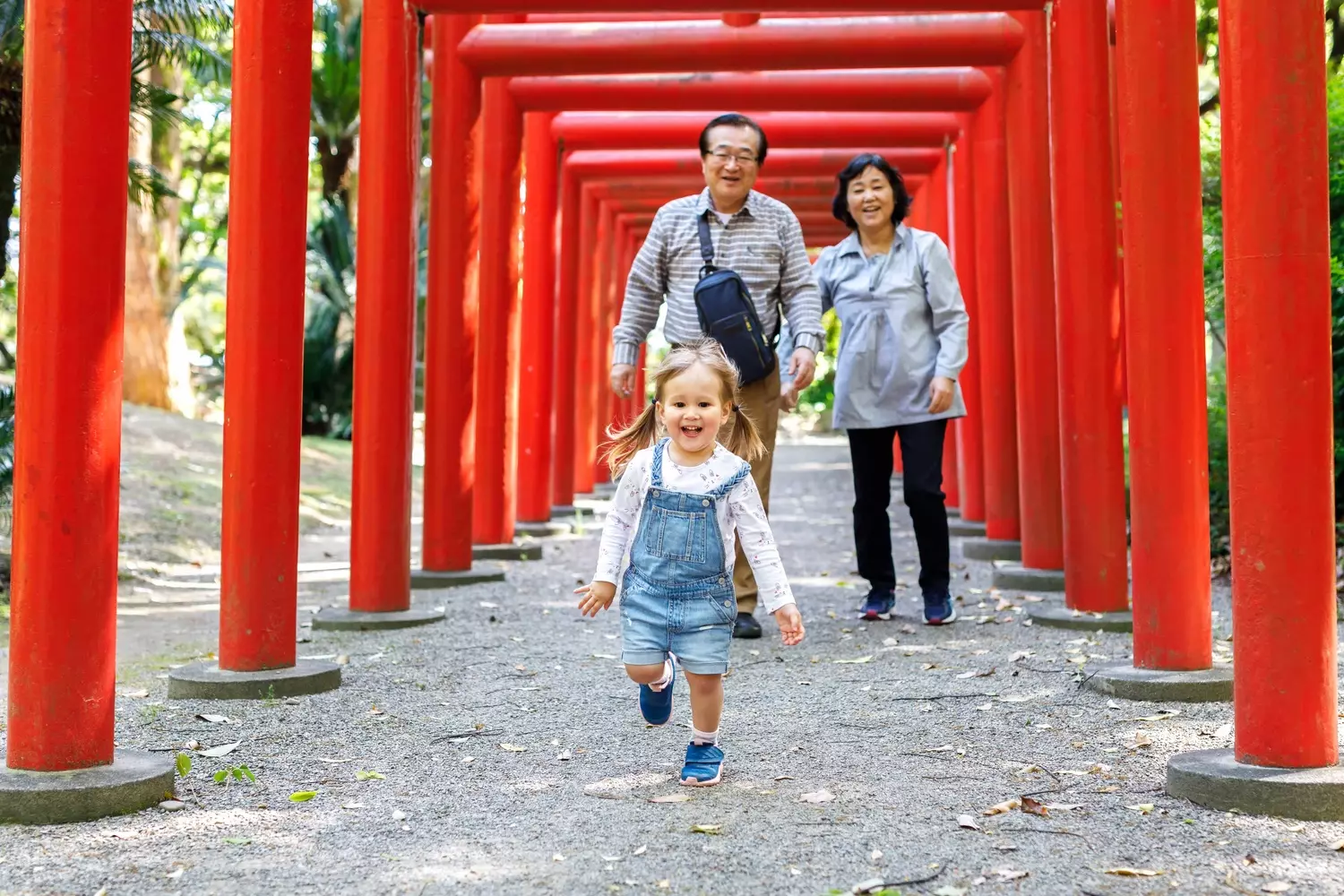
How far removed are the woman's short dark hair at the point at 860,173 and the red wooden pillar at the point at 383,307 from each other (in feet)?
6.43

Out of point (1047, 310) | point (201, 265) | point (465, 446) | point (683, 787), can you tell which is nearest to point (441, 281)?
point (465, 446)

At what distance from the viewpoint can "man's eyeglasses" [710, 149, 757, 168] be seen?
5660 millimetres

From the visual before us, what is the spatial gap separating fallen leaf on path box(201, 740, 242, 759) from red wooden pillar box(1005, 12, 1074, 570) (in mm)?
4595

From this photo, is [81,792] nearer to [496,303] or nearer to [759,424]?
[759,424]

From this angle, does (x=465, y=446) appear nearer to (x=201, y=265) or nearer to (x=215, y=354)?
(x=201, y=265)

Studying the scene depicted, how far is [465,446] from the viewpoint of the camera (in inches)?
311

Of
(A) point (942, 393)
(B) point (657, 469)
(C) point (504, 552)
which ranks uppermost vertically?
(A) point (942, 393)

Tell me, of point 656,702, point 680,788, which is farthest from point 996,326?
point 680,788

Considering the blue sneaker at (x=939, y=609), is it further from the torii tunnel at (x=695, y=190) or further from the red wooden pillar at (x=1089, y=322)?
the red wooden pillar at (x=1089, y=322)

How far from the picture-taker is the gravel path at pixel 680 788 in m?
2.84

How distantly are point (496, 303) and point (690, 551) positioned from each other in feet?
19.2

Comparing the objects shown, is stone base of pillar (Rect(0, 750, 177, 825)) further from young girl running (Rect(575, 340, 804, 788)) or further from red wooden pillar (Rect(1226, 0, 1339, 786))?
red wooden pillar (Rect(1226, 0, 1339, 786))

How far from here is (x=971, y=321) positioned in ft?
35.3

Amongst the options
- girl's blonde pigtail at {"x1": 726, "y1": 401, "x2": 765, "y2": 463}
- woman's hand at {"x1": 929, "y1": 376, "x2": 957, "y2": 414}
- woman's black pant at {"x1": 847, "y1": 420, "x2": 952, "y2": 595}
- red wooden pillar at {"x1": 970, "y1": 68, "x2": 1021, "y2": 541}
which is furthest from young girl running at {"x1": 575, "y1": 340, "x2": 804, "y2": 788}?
red wooden pillar at {"x1": 970, "y1": 68, "x2": 1021, "y2": 541}
